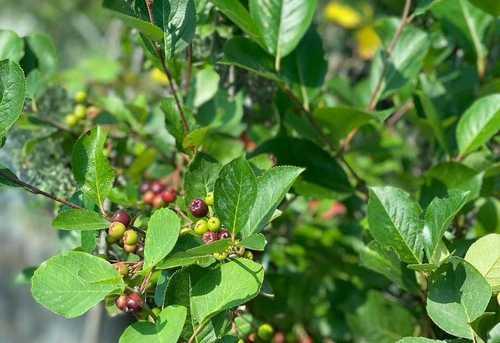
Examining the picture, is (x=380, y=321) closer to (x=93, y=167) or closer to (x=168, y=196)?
(x=168, y=196)

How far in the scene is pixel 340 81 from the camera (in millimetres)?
1502

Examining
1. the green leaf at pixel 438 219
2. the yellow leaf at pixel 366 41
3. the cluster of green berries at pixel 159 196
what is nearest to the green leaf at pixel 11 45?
the cluster of green berries at pixel 159 196

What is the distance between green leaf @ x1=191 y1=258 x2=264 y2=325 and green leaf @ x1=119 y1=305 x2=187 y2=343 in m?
0.03

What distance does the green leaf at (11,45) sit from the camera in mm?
1135

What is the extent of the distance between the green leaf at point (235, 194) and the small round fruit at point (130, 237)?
100 mm

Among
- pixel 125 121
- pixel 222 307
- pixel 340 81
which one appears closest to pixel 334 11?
pixel 340 81

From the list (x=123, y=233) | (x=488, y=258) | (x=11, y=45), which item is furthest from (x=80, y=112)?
(x=488, y=258)

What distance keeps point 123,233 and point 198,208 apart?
0.09 metres

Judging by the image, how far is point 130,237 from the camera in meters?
0.83

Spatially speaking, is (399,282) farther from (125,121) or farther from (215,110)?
(125,121)

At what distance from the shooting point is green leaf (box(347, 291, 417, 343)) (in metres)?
1.21

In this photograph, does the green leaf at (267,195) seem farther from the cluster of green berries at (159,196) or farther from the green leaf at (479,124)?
the green leaf at (479,124)

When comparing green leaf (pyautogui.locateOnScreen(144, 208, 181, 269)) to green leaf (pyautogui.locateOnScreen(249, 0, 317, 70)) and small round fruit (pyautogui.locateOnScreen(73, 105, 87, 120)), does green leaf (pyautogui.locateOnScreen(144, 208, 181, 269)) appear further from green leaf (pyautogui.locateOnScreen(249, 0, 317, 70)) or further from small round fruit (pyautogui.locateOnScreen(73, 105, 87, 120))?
small round fruit (pyautogui.locateOnScreen(73, 105, 87, 120))

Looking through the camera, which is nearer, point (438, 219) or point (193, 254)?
→ point (193, 254)
